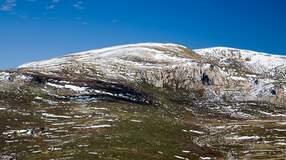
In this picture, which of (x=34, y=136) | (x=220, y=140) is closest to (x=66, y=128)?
(x=34, y=136)

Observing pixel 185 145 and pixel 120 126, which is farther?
pixel 120 126

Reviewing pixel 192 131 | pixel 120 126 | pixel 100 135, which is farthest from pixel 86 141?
pixel 192 131

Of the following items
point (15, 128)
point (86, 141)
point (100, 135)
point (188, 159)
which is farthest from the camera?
point (15, 128)

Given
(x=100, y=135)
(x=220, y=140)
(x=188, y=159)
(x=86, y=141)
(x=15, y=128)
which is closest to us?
(x=188, y=159)

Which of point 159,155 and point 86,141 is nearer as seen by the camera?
point 159,155

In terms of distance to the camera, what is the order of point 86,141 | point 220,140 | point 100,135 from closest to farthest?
point 86,141 < point 100,135 < point 220,140

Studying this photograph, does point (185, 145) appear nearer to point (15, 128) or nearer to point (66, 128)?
point (66, 128)

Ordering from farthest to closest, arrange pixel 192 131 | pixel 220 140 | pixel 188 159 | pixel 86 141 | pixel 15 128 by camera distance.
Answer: pixel 192 131
pixel 220 140
pixel 15 128
pixel 86 141
pixel 188 159

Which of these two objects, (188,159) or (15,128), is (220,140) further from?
(15,128)
